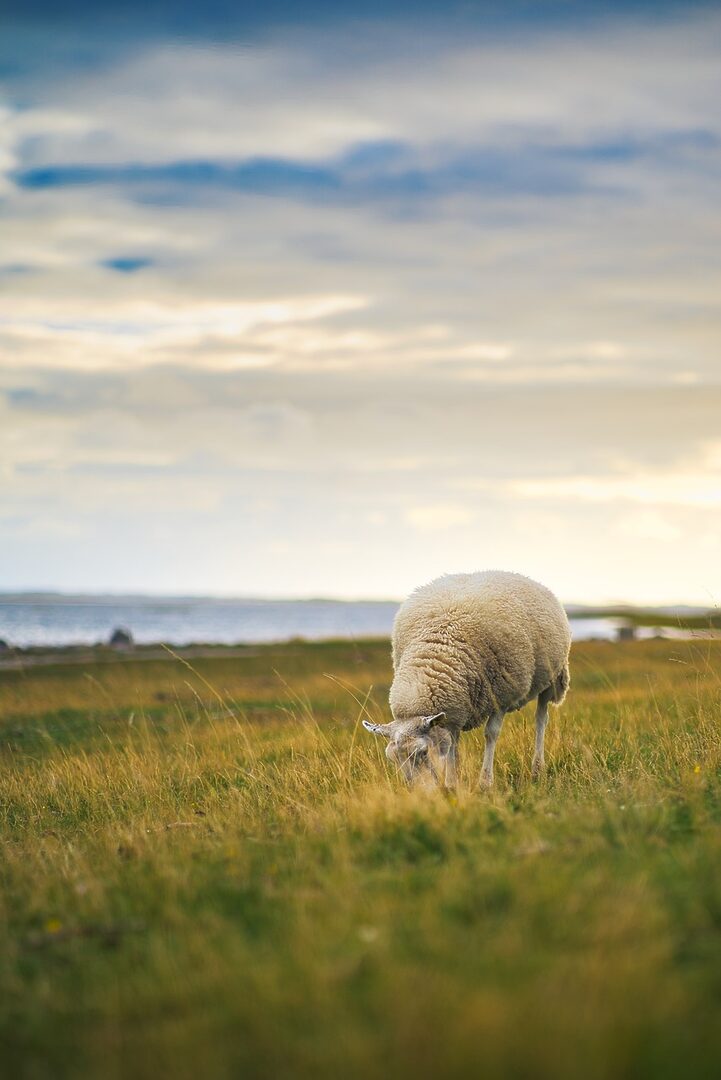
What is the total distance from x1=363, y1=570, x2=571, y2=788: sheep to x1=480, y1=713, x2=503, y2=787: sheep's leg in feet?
0.03

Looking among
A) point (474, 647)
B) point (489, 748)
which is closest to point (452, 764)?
point (489, 748)

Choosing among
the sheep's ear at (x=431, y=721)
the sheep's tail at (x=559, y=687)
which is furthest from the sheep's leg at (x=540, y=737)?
the sheep's ear at (x=431, y=721)

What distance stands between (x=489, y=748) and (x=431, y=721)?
3.55 feet

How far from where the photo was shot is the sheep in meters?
8.81

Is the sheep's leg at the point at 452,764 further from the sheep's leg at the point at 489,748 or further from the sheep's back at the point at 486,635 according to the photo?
the sheep's back at the point at 486,635

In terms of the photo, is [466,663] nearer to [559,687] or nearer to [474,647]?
[474,647]

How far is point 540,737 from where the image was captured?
1065cm

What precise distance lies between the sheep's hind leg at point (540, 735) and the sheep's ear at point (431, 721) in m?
1.30

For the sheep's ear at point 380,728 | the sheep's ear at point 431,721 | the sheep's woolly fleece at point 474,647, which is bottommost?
the sheep's ear at point 380,728

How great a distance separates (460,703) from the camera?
934cm

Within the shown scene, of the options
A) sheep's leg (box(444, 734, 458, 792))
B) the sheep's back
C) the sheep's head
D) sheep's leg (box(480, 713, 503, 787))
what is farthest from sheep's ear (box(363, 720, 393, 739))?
sheep's leg (box(480, 713, 503, 787))

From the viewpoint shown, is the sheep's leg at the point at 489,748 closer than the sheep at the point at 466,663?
No

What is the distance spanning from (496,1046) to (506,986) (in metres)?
0.48

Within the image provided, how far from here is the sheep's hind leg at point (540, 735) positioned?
9833mm
